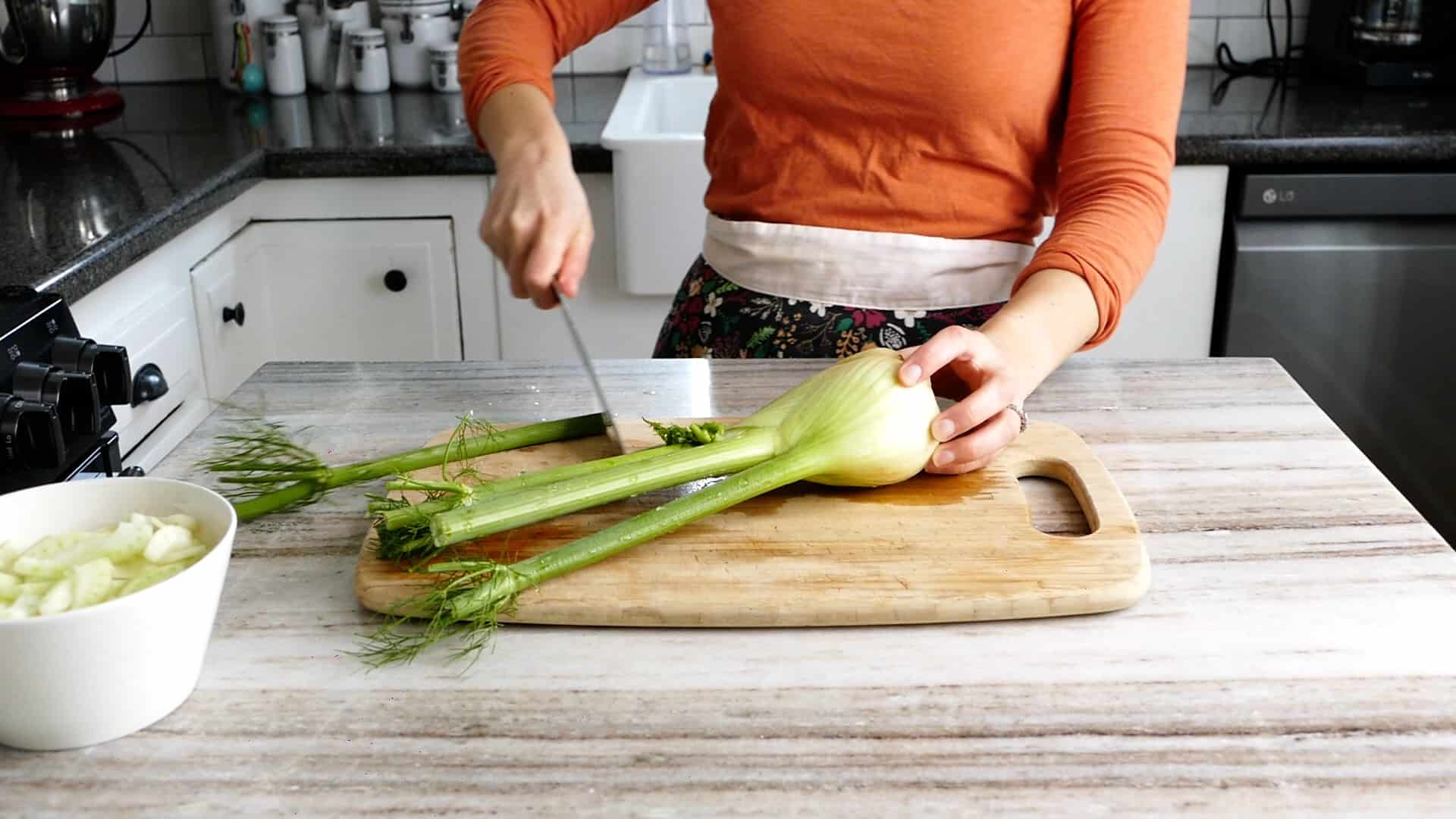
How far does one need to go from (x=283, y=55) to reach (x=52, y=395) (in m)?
1.69

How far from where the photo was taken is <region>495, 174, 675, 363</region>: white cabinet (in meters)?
2.16

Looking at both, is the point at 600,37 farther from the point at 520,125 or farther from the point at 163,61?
the point at 520,125

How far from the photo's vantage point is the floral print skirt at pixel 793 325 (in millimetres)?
1372

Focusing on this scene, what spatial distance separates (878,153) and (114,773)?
92cm

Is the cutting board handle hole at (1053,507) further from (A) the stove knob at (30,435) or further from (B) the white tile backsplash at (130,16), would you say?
(B) the white tile backsplash at (130,16)

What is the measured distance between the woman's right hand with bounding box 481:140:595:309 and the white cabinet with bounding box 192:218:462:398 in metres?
1.09

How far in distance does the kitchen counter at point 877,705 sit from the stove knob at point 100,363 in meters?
0.21

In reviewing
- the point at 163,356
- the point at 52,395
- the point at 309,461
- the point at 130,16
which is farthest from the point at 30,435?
the point at 130,16

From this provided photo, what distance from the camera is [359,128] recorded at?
2.22 meters

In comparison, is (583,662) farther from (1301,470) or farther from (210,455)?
(1301,470)

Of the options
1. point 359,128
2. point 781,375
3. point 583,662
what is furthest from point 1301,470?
point 359,128

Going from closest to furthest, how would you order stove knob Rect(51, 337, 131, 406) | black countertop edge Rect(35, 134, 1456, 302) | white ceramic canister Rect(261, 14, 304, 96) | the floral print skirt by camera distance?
stove knob Rect(51, 337, 131, 406), the floral print skirt, black countertop edge Rect(35, 134, 1456, 302), white ceramic canister Rect(261, 14, 304, 96)

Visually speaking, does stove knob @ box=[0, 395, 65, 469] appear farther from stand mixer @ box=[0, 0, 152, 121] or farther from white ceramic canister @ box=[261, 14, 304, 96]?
white ceramic canister @ box=[261, 14, 304, 96]

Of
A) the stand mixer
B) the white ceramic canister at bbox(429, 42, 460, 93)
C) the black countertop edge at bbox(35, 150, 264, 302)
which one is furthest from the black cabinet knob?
the white ceramic canister at bbox(429, 42, 460, 93)
